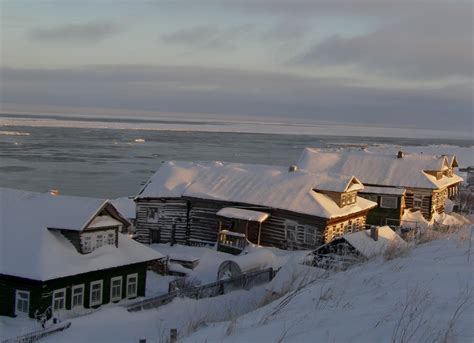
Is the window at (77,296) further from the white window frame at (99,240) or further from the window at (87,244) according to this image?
the white window frame at (99,240)

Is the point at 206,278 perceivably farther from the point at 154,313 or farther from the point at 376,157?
the point at 376,157

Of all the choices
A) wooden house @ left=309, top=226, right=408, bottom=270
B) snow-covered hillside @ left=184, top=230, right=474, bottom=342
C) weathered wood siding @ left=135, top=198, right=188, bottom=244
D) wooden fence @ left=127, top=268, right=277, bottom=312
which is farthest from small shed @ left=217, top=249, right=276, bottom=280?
snow-covered hillside @ left=184, top=230, right=474, bottom=342

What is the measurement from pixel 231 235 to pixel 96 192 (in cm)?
1929

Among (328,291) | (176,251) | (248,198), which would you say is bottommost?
(176,251)

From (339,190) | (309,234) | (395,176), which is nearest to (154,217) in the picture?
(309,234)

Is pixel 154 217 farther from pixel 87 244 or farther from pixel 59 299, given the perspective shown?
pixel 59 299

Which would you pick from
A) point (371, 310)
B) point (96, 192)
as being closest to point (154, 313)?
point (371, 310)

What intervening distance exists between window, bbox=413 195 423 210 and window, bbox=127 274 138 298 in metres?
24.5

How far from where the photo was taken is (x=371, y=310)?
6531 mm

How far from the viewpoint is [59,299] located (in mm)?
19891

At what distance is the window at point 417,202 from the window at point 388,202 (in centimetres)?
358

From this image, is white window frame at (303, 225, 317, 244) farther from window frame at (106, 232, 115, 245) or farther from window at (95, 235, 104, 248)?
window at (95, 235, 104, 248)

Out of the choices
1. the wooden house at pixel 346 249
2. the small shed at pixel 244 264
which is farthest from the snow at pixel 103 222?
the wooden house at pixel 346 249

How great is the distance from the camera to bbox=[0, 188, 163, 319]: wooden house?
19.4m
